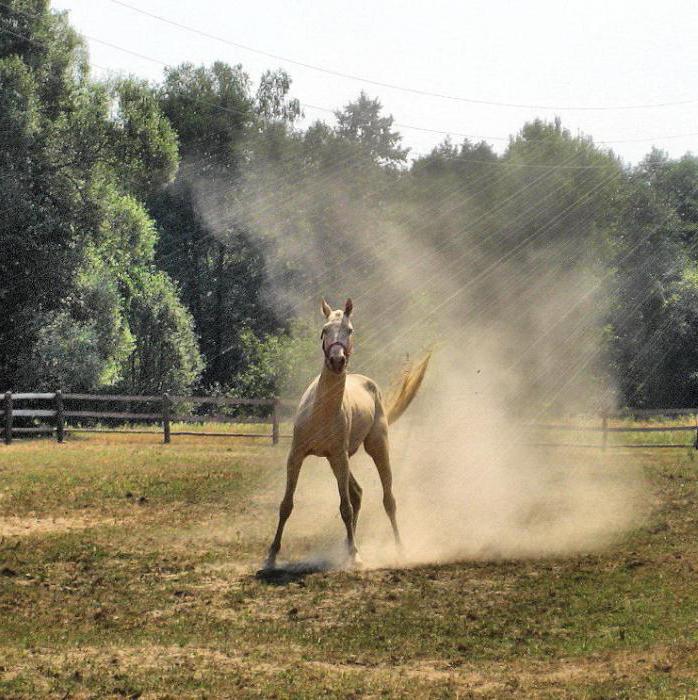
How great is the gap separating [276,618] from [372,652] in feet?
4.83

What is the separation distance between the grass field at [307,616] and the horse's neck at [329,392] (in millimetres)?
1866

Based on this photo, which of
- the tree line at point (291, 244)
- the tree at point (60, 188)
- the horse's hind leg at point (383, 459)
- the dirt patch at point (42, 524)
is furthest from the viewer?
the tree line at point (291, 244)

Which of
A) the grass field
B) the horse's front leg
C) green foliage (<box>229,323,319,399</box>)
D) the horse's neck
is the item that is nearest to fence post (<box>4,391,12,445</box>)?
green foliage (<box>229,323,319,399</box>)

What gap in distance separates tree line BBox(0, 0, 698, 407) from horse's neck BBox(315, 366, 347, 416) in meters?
26.5

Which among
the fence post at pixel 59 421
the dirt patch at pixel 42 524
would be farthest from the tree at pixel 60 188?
the dirt patch at pixel 42 524

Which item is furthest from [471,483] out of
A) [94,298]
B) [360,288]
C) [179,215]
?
[179,215]

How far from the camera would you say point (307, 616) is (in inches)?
399

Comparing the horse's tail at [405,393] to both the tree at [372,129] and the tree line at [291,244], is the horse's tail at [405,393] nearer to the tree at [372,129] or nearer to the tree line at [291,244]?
the tree line at [291,244]

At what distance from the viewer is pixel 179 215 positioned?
67.0m

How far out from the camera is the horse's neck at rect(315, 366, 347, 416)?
496 inches

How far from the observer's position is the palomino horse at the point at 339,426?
12.1 m

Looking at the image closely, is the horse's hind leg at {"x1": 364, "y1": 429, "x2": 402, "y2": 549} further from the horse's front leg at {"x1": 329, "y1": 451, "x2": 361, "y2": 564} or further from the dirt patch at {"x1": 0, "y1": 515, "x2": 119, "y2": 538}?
the dirt patch at {"x1": 0, "y1": 515, "x2": 119, "y2": 538}

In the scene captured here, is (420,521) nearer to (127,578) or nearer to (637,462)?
(127,578)

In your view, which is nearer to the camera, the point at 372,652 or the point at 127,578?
the point at 372,652
